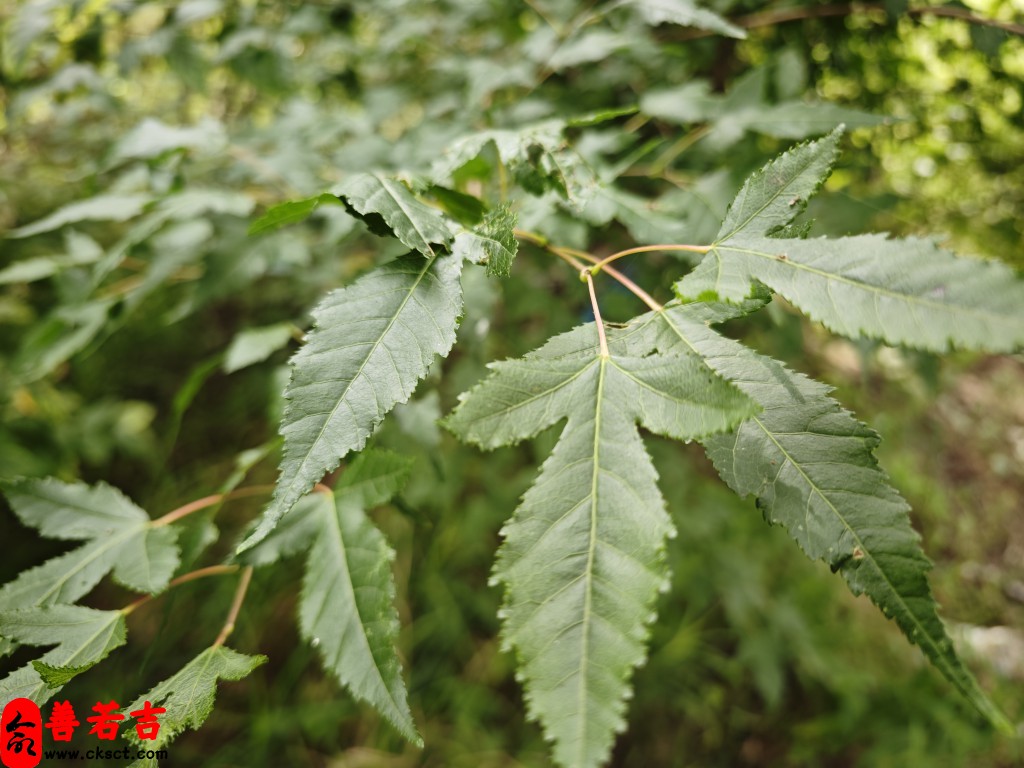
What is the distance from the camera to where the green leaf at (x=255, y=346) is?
2.87ft

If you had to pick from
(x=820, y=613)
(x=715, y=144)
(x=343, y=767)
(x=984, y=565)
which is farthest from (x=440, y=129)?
(x=984, y=565)

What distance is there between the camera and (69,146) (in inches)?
70.3

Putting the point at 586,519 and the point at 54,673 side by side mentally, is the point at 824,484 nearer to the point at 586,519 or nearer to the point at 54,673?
the point at 586,519

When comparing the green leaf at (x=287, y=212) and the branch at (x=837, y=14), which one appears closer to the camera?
the green leaf at (x=287, y=212)

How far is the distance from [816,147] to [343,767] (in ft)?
6.42

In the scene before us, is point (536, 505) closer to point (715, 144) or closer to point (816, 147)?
point (816, 147)

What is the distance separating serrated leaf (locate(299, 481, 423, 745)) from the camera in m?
0.54

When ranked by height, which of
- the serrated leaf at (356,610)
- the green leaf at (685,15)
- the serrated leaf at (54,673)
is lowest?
the serrated leaf at (356,610)

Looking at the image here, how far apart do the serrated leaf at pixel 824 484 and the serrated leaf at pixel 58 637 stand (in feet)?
1.93

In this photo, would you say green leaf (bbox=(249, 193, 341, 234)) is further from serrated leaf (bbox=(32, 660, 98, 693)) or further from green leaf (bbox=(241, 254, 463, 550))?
serrated leaf (bbox=(32, 660, 98, 693))

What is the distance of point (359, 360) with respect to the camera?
1.66 feet

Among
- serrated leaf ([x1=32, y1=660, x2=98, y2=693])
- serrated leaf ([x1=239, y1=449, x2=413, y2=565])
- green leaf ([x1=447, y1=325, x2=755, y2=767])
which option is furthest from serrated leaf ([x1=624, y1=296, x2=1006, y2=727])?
serrated leaf ([x1=32, y1=660, x2=98, y2=693])

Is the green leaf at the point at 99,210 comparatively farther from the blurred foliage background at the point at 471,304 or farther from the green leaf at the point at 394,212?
the green leaf at the point at 394,212

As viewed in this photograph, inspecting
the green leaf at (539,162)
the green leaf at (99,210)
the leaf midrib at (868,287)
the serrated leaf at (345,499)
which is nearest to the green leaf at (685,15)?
the green leaf at (539,162)
